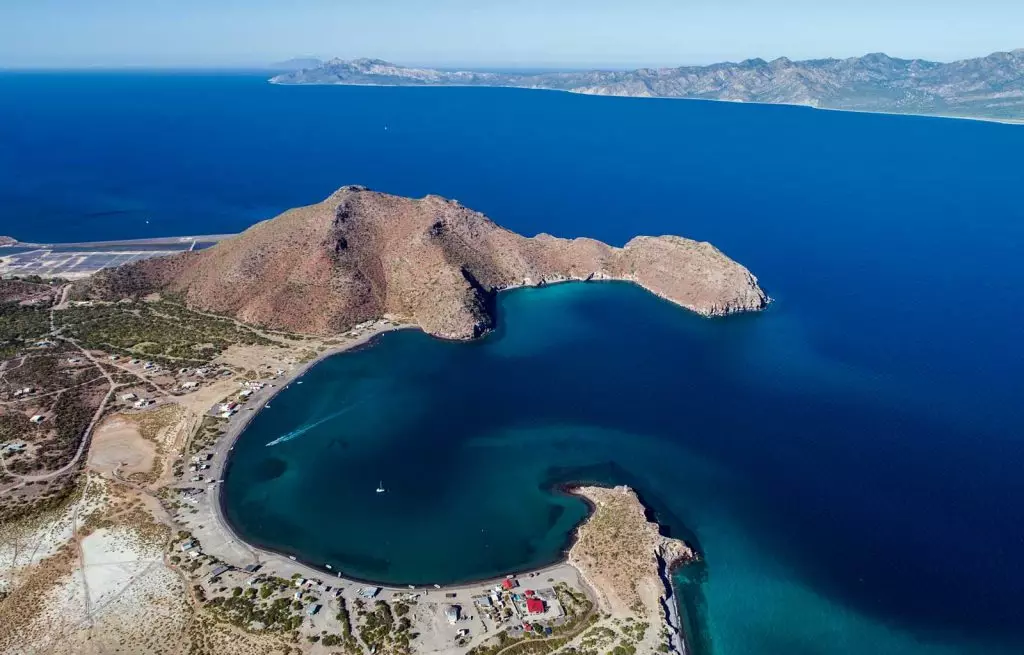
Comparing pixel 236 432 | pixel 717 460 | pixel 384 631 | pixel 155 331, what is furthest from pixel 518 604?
pixel 155 331

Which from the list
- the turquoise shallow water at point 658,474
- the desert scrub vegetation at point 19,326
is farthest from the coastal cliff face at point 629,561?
the desert scrub vegetation at point 19,326

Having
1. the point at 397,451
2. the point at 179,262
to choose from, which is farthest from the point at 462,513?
the point at 179,262

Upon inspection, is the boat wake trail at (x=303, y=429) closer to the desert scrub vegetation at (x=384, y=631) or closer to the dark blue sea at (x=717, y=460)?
the dark blue sea at (x=717, y=460)

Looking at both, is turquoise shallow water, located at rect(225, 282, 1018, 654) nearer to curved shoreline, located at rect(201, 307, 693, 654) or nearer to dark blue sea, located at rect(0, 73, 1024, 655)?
dark blue sea, located at rect(0, 73, 1024, 655)

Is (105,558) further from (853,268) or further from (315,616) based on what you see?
(853,268)

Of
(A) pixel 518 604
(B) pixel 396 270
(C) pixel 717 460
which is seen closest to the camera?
(A) pixel 518 604

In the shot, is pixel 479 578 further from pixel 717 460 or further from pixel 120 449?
pixel 120 449

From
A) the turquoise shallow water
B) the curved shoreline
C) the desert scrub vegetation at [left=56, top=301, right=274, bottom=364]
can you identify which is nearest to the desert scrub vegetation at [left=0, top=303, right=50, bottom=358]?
the desert scrub vegetation at [left=56, top=301, right=274, bottom=364]
